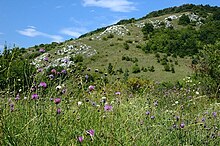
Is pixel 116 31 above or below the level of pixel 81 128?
above

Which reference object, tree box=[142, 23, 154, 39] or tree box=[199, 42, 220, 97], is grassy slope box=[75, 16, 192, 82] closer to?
tree box=[142, 23, 154, 39]

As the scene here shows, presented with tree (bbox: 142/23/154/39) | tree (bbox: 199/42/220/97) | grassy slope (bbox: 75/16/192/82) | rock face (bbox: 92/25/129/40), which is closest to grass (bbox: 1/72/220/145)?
tree (bbox: 199/42/220/97)

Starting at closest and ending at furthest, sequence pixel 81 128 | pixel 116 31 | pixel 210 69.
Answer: pixel 81 128 → pixel 210 69 → pixel 116 31

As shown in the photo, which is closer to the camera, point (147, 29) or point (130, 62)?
point (130, 62)

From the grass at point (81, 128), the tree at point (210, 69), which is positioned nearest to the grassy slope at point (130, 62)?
the tree at point (210, 69)

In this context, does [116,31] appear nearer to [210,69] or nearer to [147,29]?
[147,29]

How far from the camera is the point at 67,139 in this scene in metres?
3.03

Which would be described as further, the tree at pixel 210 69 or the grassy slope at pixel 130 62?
the grassy slope at pixel 130 62

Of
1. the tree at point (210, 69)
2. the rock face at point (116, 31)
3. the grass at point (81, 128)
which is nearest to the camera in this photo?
the grass at point (81, 128)

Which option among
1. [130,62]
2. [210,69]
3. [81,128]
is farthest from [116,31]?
[81,128]

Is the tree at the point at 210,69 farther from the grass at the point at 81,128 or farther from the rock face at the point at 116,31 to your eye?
the rock face at the point at 116,31

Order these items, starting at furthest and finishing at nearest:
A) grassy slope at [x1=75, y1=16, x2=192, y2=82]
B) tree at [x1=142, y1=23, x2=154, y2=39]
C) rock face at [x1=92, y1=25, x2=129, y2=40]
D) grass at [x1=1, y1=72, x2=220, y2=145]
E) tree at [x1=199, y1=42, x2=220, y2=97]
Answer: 1. tree at [x1=142, y1=23, x2=154, y2=39]
2. rock face at [x1=92, y1=25, x2=129, y2=40]
3. grassy slope at [x1=75, y1=16, x2=192, y2=82]
4. tree at [x1=199, y1=42, x2=220, y2=97]
5. grass at [x1=1, y1=72, x2=220, y2=145]

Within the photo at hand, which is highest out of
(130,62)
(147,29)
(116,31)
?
(147,29)

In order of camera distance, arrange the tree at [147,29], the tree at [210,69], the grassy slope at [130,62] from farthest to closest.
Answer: the tree at [147,29] → the grassy slope at [130,62] → the tree at [210,69]
